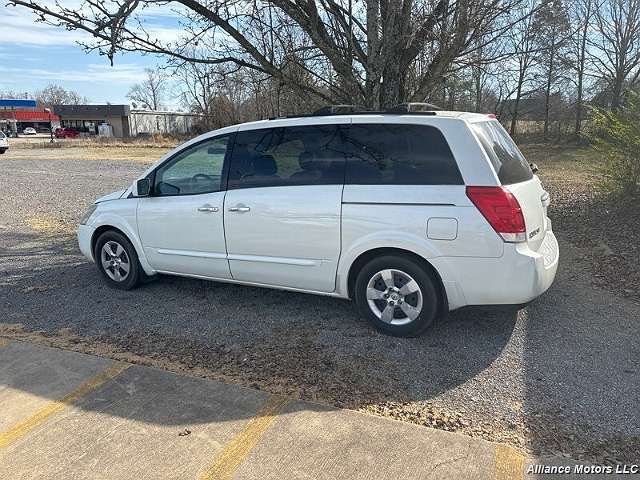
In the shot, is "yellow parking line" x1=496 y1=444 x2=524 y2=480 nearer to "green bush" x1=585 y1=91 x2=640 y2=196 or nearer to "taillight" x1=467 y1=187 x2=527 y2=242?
"taillight" x1=467 y1=187 x2=527 y2=242

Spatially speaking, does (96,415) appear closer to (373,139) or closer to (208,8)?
(373,139)

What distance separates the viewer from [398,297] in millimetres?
4016

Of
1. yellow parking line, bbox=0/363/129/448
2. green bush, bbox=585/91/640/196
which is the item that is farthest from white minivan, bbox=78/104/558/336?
green bush, bbox=585/91/640/196

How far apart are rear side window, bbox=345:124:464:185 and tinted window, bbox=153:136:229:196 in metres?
1.33

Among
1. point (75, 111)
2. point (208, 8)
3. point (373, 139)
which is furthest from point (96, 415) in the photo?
point (75, 111)

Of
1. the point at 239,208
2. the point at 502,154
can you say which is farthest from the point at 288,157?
the point at 502,154

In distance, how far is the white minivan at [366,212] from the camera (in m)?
3.69

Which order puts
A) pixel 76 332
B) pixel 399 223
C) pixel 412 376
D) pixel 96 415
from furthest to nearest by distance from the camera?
1. pixel 76 332
2. pixel 399 223
3. pixel 412 376
4. pixel 96 415

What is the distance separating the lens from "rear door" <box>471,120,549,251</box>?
3.74 metres

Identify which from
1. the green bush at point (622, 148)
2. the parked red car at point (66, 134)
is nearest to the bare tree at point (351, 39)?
the green bush at point (622, 148)

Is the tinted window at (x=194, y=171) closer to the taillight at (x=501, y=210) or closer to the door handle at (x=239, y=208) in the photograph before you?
the door handle at (x=239, y=208)

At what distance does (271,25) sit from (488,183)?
522cm

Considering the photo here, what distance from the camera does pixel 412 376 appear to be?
3.47 meters

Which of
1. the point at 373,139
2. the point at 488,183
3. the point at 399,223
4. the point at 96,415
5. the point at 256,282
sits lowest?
the point at 96,415
